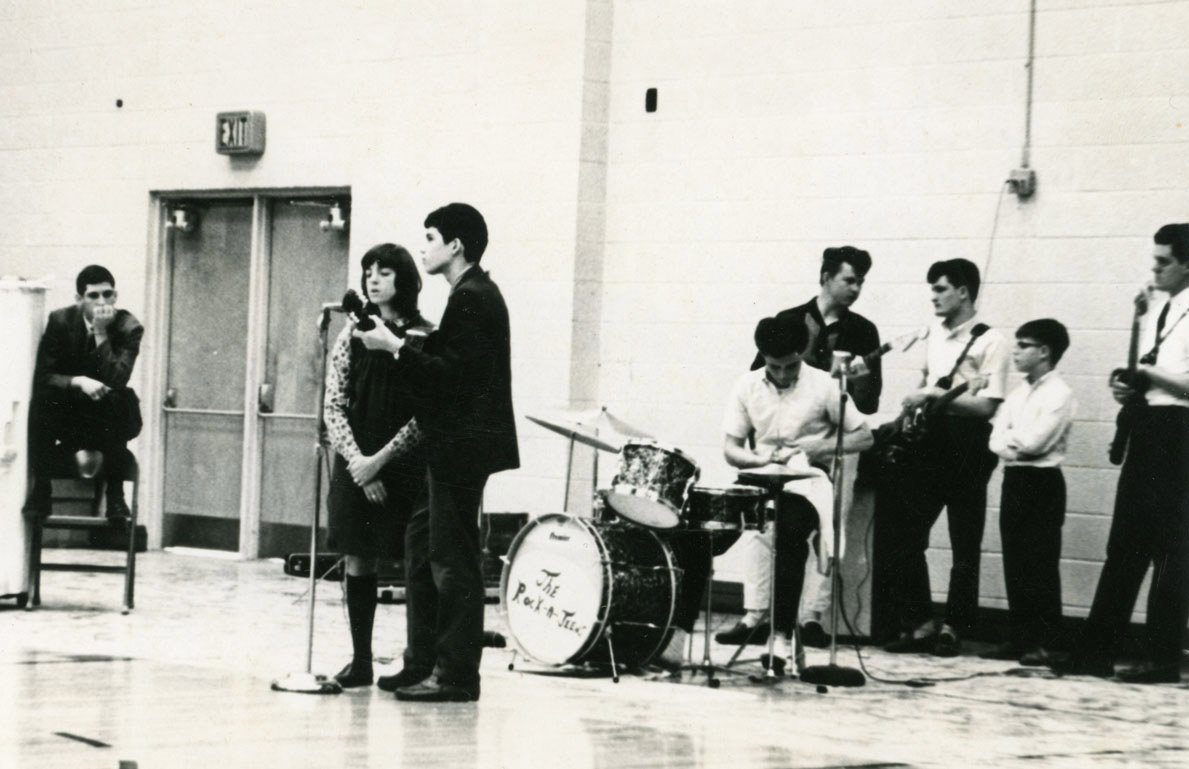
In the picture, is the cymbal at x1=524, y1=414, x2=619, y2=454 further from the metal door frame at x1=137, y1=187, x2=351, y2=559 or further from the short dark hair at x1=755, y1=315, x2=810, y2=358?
the metal door frame at x1=137, y1=187, x2=351, y2=559

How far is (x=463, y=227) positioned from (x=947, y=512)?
135 inches

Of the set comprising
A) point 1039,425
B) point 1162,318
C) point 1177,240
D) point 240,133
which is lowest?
point 1039,425

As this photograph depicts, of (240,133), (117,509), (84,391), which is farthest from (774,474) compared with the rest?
(240,133)

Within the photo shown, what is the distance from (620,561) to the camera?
8055mm

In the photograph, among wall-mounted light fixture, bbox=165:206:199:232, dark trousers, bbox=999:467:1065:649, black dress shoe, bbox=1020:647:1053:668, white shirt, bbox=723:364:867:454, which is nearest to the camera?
white shirt, bbox=723:364:867:454

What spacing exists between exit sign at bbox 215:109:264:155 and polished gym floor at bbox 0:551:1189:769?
13.7ft

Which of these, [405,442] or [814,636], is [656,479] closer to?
[405,442]

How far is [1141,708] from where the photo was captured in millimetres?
7859

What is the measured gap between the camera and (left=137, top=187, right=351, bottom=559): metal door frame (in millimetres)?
12914

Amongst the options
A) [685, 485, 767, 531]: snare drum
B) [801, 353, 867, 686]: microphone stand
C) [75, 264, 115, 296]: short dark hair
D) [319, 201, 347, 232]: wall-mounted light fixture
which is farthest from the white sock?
[319, 201, 347, 232]: wall-mounted light fixture

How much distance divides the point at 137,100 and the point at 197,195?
2.78 feet

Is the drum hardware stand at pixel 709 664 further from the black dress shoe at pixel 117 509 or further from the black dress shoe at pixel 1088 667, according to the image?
the black dress shoe at pixel 117 509

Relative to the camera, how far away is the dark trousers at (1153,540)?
8492 mm

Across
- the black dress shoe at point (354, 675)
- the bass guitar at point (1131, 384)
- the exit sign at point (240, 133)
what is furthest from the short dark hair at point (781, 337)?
the exit sign at point (240, 133)
